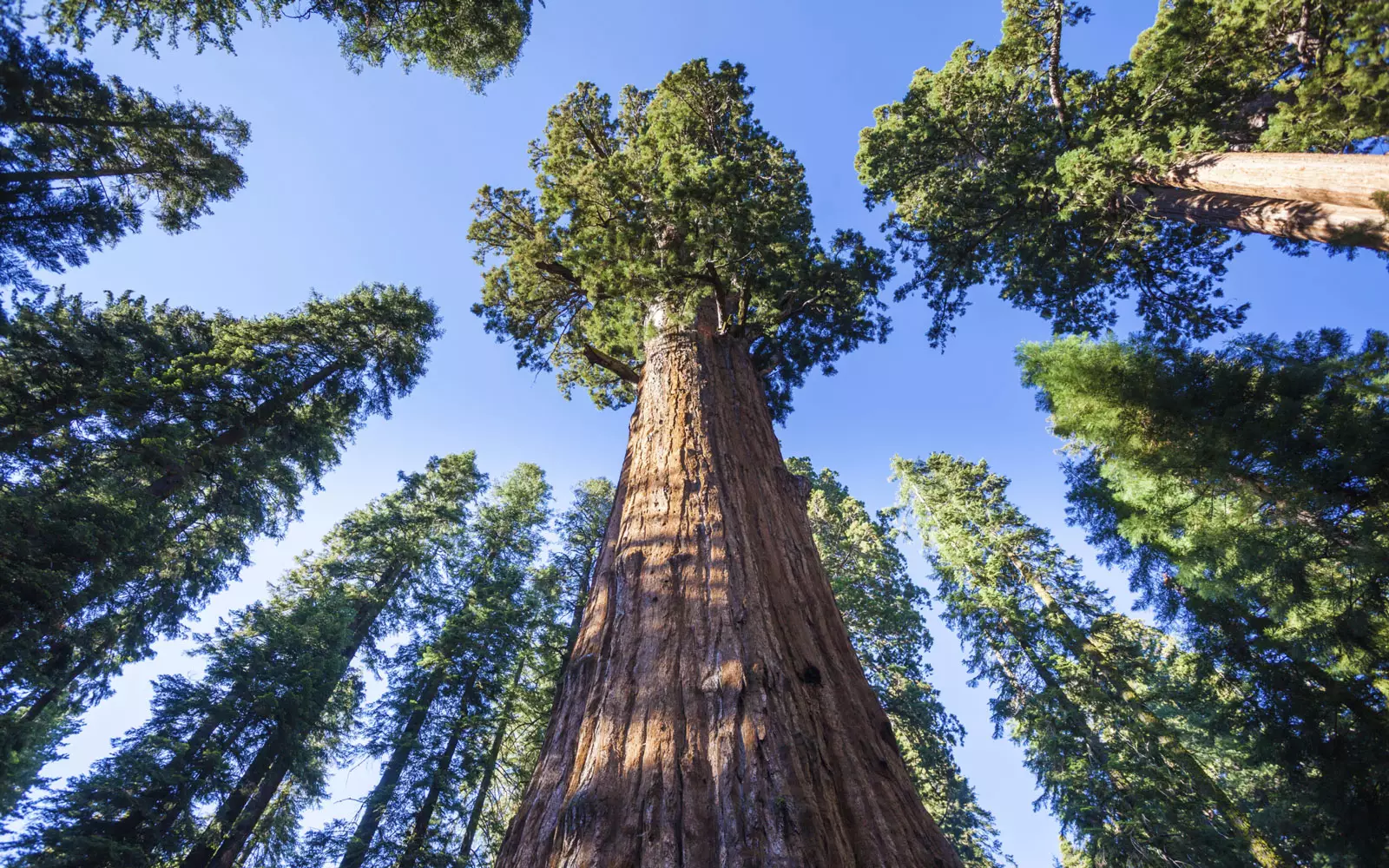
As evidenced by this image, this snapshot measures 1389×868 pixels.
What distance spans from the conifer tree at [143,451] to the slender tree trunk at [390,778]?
5368mm

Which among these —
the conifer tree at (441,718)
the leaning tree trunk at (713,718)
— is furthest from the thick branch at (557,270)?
the conifer tree at (441,718)

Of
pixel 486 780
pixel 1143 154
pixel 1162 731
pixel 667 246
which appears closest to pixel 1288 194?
pixel 1143 154

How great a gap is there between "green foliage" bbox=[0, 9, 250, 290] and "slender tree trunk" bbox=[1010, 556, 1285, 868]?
18897 millimetres

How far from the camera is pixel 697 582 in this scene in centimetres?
280

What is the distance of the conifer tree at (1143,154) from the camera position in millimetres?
5148

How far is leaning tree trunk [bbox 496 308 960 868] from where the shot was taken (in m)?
1.73

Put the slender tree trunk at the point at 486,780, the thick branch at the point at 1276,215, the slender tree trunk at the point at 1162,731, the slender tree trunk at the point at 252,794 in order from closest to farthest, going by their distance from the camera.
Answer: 1. the thick branch at the point at 1276,215
2. the slender tree trunk at the point at 1162,731
3. the slender tree trunk at the point at 252,794
4. the slender tree trunk at the point at 486,780

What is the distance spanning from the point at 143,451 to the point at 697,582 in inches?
458

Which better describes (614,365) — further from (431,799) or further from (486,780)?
(486,780)

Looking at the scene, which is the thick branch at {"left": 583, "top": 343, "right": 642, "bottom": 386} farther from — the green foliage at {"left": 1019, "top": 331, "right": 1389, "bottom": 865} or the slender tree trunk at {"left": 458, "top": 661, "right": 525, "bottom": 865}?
the slender tree trunk at {"left": 458, "top": 661, "right": 525, "bottom": 865}

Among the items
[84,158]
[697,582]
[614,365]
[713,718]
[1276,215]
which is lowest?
[713,718]

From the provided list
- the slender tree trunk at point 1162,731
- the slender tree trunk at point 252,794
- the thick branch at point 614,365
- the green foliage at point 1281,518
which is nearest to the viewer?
the green foliage at point 1281,518

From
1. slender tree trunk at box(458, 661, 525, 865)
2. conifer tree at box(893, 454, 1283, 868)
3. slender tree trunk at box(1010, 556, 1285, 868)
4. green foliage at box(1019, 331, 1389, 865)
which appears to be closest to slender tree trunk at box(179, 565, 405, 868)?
slender tree trunk at box(458, 661, 525, 865)

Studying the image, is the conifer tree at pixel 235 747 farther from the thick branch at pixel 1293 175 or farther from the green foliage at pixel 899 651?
the thick branch at pixel 1293 175
